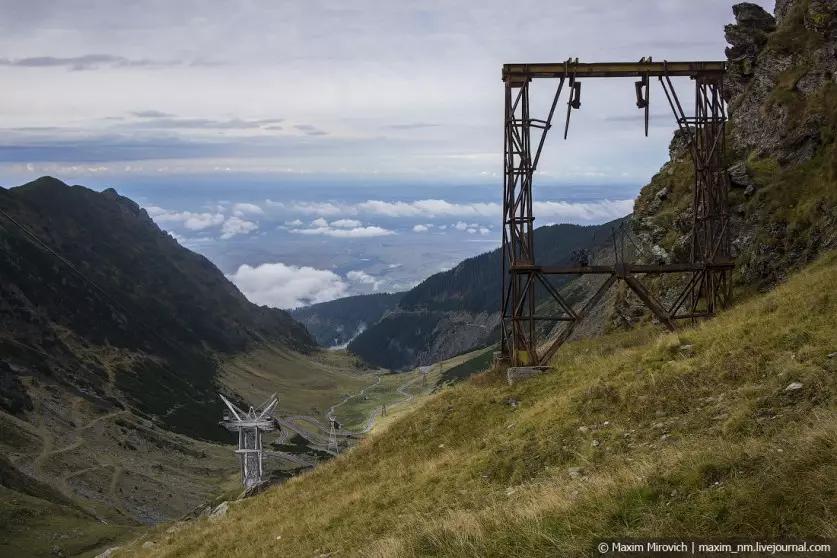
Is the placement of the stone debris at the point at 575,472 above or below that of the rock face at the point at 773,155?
below

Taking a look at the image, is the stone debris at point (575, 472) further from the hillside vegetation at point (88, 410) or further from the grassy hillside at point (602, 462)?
the hillside vegetation at point (88, 410)

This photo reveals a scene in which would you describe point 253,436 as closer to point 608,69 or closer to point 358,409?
point 608,69

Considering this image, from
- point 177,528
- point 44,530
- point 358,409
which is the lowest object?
point 358,409

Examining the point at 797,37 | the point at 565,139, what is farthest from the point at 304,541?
the point at 797,37

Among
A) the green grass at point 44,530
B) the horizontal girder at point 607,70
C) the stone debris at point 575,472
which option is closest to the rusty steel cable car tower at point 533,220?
the horizontal girder at point 607,70

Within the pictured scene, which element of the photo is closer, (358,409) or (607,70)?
(607,70)

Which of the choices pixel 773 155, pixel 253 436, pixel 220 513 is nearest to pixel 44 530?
pixel 253 436
